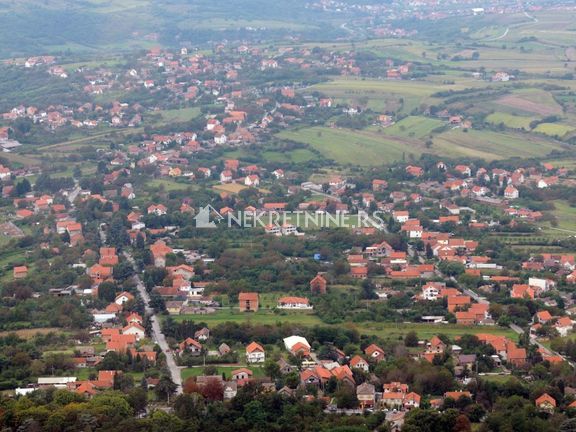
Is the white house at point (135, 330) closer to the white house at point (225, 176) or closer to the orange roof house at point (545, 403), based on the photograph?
the orange roof house at point (545, 403)

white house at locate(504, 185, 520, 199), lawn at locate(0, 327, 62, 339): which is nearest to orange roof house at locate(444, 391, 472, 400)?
lawn at locate(0, 327, 62, 339)

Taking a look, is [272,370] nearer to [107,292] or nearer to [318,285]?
[318,285]

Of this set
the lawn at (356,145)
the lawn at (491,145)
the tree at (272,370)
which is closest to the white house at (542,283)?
the tree at (272,370)

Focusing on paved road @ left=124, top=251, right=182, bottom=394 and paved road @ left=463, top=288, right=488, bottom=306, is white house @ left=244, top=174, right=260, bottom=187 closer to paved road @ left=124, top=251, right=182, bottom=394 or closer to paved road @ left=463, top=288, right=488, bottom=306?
paved road @ left=124, top=251, right=182, bottom=394

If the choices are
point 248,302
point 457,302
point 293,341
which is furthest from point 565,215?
point 293,341

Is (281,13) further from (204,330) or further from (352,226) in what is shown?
(204,330)
